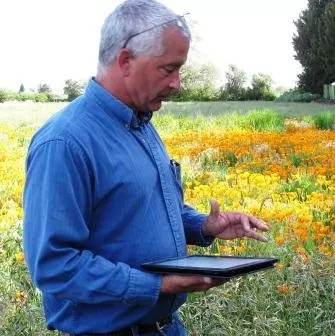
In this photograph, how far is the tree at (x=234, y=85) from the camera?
1903 inches

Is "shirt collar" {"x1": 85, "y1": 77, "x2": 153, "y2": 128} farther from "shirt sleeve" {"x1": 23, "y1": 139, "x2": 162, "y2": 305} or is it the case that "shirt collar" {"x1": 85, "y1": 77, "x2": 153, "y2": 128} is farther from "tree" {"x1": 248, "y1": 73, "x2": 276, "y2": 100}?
"tree" {"x1": 248, "y1": 73, "x2": 276, "y2": 100}

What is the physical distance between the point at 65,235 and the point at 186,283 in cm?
37

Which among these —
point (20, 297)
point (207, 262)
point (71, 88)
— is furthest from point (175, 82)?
point (71, 88)

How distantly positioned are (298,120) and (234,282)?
1156cm

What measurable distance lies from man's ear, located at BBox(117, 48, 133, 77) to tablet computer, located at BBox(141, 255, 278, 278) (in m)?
0.57

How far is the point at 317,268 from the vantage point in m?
4.50

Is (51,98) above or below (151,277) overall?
below

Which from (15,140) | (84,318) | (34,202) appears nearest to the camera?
(34,202)

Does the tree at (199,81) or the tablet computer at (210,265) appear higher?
the tablet computer at (210,265)

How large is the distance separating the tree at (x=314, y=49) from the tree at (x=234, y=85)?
4554 mm

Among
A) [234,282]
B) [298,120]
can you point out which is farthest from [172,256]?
[298,120]

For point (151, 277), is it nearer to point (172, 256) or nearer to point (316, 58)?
point (172, 256)

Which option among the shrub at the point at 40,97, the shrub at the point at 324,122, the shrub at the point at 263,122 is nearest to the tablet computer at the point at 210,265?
the shrub at the point at 263,122

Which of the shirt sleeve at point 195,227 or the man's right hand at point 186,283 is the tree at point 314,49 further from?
the man's right hand at point 186,283
